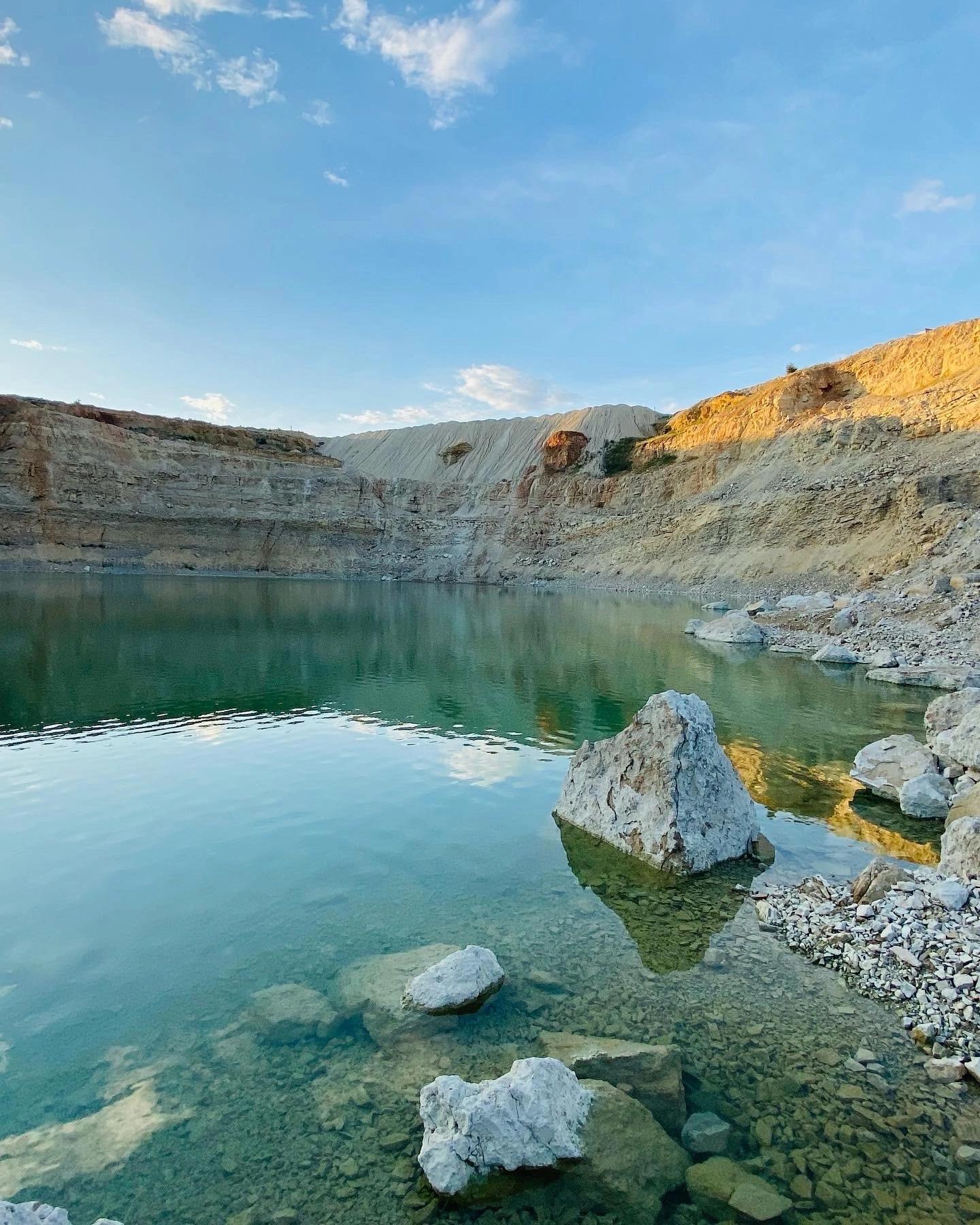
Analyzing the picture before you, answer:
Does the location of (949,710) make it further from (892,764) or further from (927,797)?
(927,797)

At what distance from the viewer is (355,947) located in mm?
6680

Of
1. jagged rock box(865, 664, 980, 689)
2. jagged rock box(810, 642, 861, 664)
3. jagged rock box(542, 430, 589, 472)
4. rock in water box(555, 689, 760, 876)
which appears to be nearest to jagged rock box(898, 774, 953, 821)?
rock in water box(555, 689, 760, 876)

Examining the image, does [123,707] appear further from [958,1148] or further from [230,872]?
[958,1148]

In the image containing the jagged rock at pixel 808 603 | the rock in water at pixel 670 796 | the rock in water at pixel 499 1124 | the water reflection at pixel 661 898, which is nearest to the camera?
the rock in water at pixel 499 1124

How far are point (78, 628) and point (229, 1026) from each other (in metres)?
26.0

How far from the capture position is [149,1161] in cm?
423

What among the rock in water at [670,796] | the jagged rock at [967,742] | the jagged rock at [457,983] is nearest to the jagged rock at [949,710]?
the jagged rock at [967,742]

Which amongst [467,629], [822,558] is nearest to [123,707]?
[467,629]

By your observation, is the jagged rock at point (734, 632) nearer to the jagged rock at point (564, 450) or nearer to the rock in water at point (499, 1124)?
the rock in water at point (499, 1124)

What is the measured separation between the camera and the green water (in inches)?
166

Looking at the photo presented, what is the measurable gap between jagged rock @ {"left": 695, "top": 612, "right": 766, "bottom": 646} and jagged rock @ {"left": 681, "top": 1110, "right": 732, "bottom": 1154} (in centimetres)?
2686

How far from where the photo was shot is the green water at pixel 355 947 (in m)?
4.21

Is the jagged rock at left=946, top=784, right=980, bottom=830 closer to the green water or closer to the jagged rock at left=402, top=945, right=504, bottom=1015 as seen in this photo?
the green water

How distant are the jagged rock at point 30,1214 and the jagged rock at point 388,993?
235cm
